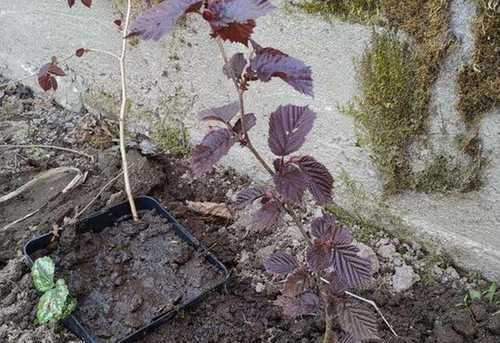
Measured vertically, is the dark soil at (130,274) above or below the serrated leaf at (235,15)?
below

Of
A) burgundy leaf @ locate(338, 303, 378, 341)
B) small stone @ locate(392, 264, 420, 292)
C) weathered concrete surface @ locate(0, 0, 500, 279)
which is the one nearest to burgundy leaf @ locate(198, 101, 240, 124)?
burgundy leaf @ locate(338, 303, 378, 341)

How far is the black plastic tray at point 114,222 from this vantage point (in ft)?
5.16

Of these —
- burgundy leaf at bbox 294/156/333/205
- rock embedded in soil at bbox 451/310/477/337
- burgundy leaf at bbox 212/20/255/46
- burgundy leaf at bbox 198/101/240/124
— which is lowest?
rock embedded in soil at bbox 451/310/477/337

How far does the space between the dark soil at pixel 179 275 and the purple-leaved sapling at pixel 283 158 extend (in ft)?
1.15

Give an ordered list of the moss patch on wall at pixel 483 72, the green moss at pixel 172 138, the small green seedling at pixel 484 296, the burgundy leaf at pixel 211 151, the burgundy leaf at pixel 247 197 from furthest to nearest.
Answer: the green moss at pixel 172 138, the small green seedling at pixel 484 296, the moss patch on wall at pixel 483 72, the burgundy leaf at pixel 247 197, the burgundy leaf at pixel 211 151

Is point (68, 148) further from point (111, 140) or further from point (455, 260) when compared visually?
point (455, 260)

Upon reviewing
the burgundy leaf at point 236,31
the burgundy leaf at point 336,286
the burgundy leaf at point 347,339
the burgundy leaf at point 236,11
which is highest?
the burgundy leaf at point 236,11

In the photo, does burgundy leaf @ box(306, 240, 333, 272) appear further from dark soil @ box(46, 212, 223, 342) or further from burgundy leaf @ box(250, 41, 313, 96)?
dark soil @ box(46, 212, 223, 342)

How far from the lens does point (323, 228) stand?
1180 millimetres

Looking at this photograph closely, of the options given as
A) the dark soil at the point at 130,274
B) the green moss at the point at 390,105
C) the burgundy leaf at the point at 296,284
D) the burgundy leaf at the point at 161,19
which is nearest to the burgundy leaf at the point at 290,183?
the burgundy leaf at the point at 296,284

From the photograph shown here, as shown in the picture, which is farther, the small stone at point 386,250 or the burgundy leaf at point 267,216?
the small stone at point 386,250

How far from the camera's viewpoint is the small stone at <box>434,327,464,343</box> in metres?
1.47

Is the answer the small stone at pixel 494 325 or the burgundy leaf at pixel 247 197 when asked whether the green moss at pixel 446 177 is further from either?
the burgundy leaf at pixel 247 197

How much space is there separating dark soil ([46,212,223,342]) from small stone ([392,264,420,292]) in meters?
0.50
